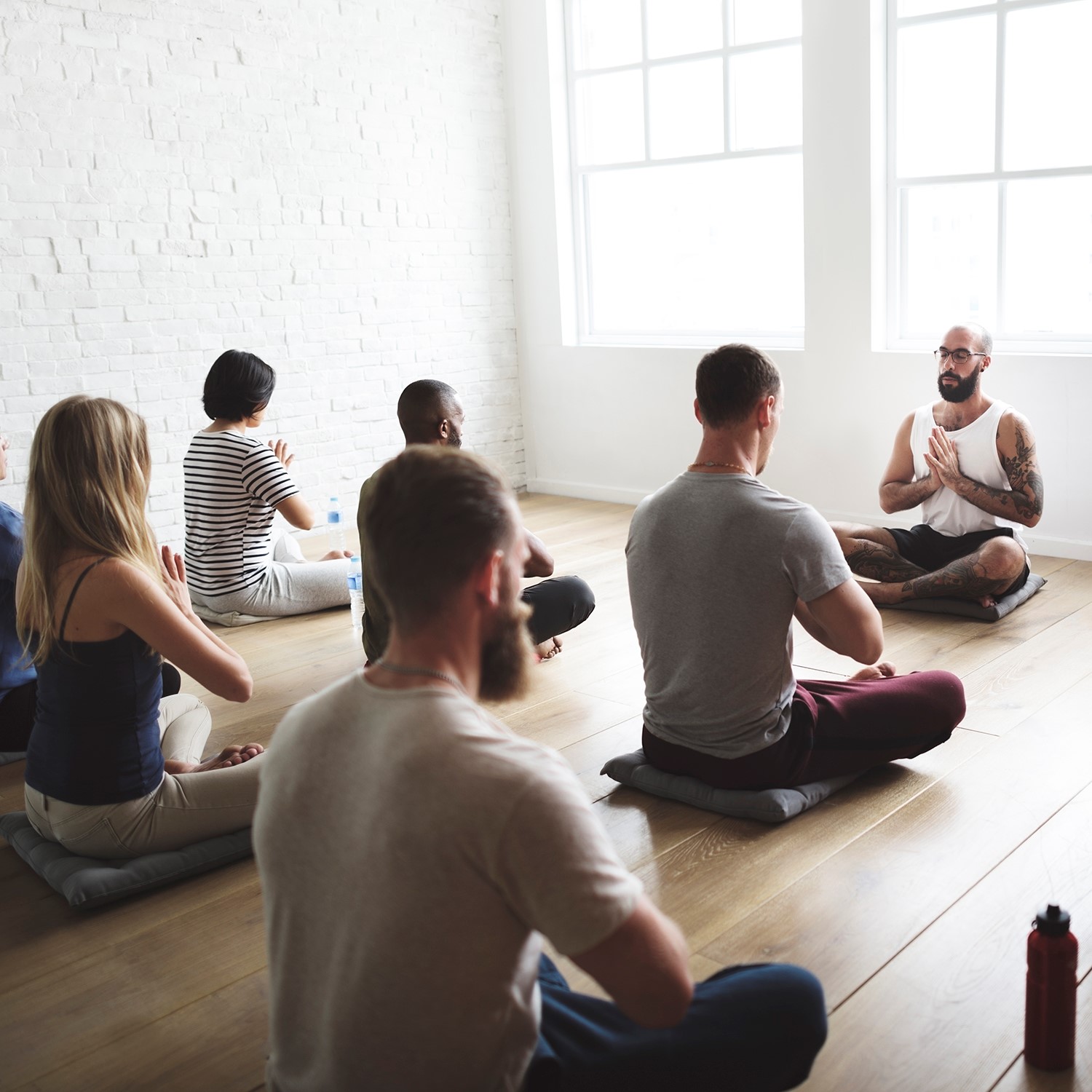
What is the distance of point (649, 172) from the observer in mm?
6629

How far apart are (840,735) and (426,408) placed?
141 cm

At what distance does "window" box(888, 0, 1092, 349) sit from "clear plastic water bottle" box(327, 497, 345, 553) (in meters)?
2.94

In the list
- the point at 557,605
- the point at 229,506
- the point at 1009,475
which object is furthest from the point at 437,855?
the point at 1009,475

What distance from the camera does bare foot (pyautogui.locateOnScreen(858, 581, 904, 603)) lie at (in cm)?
449

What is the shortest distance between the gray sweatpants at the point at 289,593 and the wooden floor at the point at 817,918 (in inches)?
46.8

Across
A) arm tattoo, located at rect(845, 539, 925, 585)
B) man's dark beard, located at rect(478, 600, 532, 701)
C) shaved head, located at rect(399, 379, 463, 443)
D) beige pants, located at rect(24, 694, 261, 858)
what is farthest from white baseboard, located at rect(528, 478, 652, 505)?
man's dark beard, located at rect(478, 600, 532, 701)

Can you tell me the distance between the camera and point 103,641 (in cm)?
242

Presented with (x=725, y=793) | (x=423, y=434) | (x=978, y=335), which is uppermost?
(x=978, y=335)

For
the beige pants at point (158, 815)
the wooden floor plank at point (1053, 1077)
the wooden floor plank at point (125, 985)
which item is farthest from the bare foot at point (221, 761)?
the wooden floor plank at point (1053, 1077)

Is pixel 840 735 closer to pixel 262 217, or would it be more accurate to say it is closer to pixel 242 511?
pixel 242 511

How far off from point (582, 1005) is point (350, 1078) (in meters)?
0.38

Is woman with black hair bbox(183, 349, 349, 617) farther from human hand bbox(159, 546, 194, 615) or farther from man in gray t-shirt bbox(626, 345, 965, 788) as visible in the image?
man in gray t-shirt bbox(626, 345, 965, 788)

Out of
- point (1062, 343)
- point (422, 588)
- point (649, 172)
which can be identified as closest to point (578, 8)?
point (649, 172)

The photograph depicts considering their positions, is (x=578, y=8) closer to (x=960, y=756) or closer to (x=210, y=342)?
(x=210, y=342)
